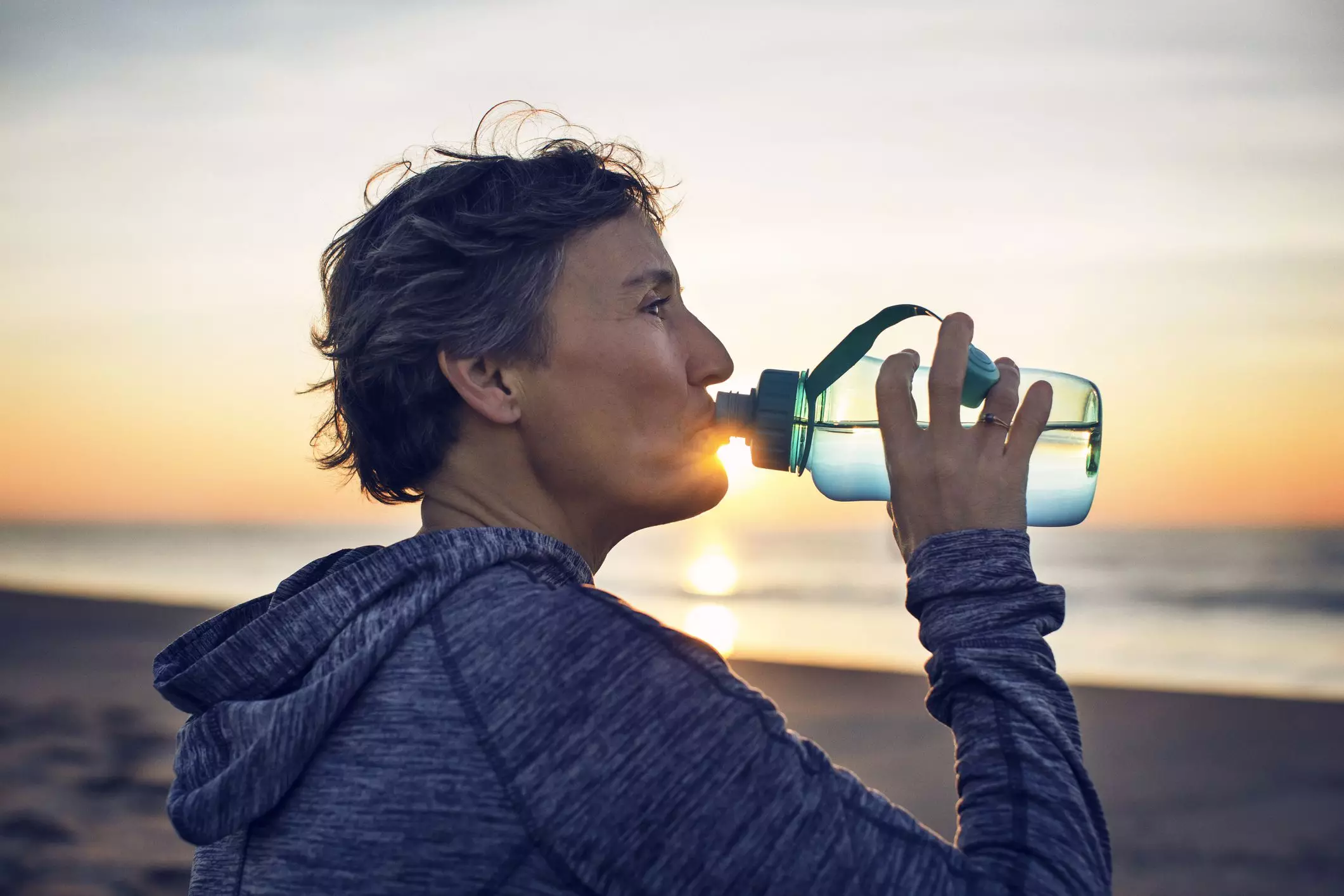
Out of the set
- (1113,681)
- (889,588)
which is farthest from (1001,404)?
(889,588)

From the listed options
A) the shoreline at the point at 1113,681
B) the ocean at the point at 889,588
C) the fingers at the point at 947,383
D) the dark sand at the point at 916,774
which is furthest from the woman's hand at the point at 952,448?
the shoreline at the point at 1113,681

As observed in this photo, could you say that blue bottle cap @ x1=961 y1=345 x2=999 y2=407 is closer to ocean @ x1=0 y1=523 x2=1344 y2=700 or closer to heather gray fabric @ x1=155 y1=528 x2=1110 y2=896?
heather gray fabric @ x1=155 y1=528 x2=1110 y2=896

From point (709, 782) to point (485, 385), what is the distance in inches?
33.4

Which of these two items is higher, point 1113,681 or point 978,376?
point 1113,681

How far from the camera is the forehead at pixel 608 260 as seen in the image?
188 cm

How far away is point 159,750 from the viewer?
303 inches

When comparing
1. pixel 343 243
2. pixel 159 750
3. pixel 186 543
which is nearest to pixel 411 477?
pixel 343 243

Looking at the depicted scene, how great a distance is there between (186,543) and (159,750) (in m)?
25.6

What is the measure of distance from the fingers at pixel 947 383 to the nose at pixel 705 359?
1.43ft

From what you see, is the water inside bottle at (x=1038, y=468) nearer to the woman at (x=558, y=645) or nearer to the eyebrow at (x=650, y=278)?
the woman at (x=558, y=645)

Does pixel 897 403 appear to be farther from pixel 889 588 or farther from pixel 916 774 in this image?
pixel 889 588

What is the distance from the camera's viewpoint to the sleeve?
1.20 m

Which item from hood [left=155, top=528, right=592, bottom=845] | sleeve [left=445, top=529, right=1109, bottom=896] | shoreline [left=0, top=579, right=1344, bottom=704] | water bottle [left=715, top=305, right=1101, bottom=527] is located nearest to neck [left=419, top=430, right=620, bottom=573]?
hood [left=155, top=528, right=592, bottom=845]

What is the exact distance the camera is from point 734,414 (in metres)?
1.97
